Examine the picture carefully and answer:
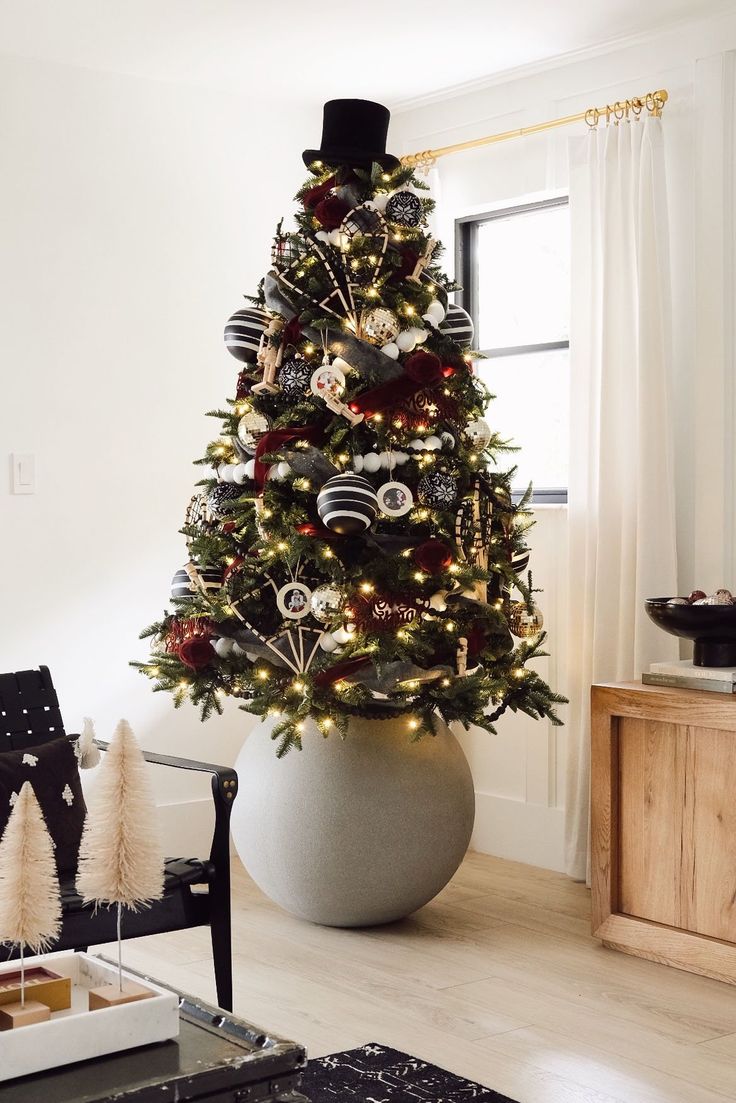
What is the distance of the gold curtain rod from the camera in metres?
3.94

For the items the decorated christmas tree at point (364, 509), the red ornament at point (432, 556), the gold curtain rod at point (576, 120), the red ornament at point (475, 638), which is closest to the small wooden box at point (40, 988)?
the decorated christmas tree at point (364, 509)

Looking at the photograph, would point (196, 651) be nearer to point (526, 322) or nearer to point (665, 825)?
point (665, 825)

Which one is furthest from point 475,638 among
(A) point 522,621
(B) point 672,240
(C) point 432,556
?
(B) point 672,240

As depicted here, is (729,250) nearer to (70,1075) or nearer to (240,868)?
(240,868)

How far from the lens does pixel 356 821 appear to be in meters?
3.47

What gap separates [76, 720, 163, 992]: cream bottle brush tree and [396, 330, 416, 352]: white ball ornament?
5.98ft

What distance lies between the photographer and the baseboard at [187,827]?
4.44 m

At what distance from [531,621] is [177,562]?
1.49m

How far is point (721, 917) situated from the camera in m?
3.28

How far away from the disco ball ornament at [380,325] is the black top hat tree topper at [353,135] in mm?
465

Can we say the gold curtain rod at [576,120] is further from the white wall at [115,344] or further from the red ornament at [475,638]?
the red ornament at [475,638]

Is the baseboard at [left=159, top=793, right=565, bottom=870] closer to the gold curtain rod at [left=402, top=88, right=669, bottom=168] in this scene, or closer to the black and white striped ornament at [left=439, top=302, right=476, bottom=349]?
the black and white striped ornament at [left=439, top=302, right=476, bottom=349]

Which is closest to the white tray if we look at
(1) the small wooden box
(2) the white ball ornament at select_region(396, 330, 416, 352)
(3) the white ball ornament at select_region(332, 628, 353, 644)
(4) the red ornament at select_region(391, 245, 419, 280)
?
(1) the small wooden box

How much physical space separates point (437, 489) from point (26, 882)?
187 cm
